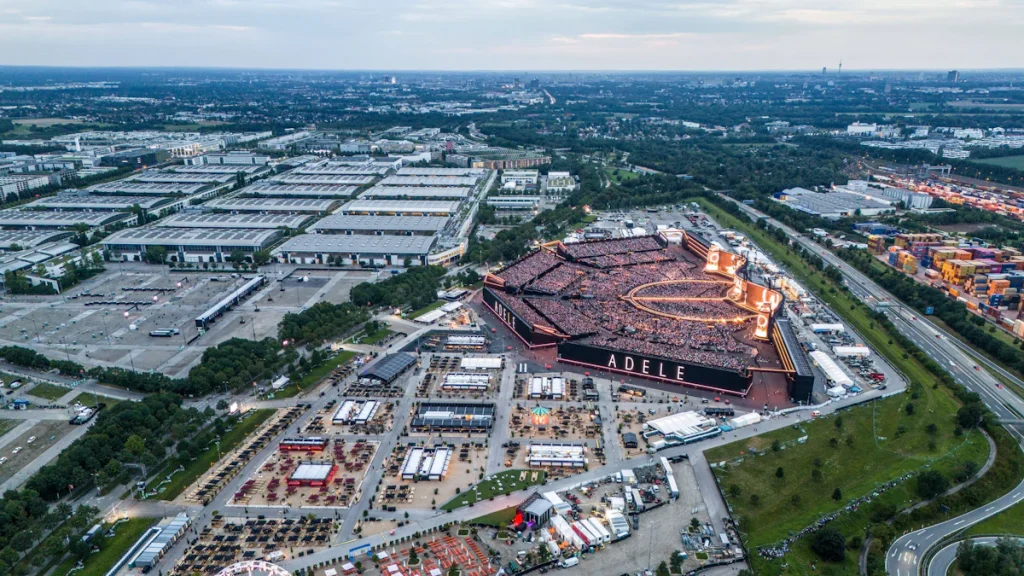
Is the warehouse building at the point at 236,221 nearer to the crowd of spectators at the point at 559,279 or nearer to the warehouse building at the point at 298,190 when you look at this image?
the warehouse building at the point at 298,190

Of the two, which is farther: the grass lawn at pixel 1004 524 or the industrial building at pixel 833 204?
the industrial building at pixel 833 204

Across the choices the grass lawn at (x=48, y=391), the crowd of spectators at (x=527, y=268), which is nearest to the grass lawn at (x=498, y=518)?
the crowd of spectators at (x=527, y=268)

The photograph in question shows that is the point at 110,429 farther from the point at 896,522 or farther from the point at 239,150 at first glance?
the point at 239,150

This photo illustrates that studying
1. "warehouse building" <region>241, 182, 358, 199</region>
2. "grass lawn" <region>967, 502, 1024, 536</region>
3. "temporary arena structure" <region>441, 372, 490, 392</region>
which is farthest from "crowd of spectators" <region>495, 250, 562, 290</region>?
"warehouse building" <region>241, 182, 358, 199</region>

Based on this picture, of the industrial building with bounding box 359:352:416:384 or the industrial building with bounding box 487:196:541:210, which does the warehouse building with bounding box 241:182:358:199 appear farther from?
the industrial building with bounding box 359:352:416:384

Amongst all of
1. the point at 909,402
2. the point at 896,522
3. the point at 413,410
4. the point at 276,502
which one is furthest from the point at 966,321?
the point at 276,502

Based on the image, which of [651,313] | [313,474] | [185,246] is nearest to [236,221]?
[185,246]
